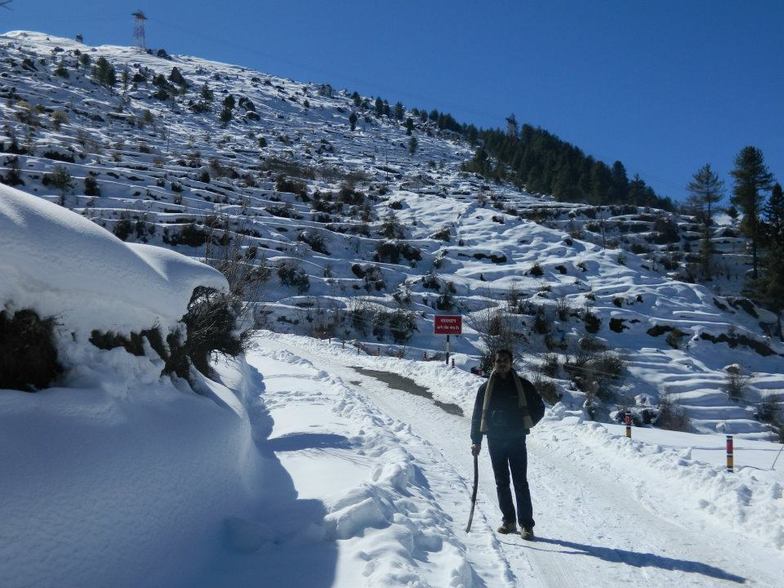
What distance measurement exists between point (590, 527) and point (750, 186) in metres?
61.5

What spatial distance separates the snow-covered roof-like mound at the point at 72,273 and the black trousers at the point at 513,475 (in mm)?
3413

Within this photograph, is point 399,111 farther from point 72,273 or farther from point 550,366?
point 72,273

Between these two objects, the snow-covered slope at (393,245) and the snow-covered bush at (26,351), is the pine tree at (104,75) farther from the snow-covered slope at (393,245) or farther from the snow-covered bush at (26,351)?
the snow-covered bush at (26,351)

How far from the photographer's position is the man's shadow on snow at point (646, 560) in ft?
15.3

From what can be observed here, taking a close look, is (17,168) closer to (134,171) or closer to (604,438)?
(134,171)

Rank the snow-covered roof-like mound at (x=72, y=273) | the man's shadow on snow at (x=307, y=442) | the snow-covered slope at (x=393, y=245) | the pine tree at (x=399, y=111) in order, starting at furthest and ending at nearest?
the pine tree at (x=399, y=111), the snow-covered slope at (x=393, y=245), the man's shadow on snow at (x=307, y=442), the snow-covered roof-like mound at (x=72, y=273)

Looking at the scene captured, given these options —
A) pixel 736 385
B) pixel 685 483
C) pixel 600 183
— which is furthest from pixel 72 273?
pixel 600 183

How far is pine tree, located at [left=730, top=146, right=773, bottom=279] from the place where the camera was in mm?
54000

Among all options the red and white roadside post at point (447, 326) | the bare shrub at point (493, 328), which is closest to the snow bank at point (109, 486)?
the red and white roadside post at point (447, 326)

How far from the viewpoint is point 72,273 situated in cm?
340

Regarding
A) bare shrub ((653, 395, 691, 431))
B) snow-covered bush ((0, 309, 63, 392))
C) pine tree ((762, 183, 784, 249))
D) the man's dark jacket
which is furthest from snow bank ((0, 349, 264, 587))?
pine tree ((762, 183, 784, 249))

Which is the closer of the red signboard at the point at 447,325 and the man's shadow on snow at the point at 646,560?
the man's shadow on snow at the point at 646,560

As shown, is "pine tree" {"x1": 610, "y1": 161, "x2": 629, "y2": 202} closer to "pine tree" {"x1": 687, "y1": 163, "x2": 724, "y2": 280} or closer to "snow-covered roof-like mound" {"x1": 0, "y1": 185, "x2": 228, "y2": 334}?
"pine tree" {"x1": 687, "y1": 163, "x2": 724, "y2": 280}

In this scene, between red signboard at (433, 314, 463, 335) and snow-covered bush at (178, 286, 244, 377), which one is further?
red signboard at (433, 314, 463, 335)
